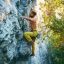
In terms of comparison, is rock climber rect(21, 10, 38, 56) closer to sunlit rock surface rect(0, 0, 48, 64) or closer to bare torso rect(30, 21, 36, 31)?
bare torso rect(30, 21, 36, 31)

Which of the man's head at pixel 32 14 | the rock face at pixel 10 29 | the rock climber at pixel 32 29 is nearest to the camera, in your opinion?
the rock face at pixel 10 29

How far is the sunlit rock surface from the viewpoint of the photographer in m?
8.52

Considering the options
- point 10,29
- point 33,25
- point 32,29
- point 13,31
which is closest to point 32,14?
point 33,25

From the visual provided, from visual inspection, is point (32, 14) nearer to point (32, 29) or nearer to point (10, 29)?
point (32, 29)

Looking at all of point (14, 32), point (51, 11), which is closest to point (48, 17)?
point (51, 11)

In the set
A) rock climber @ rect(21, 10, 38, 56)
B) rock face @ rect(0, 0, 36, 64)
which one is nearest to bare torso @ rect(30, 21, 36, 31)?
rock climber @ rect(21, 10, 38, 56)

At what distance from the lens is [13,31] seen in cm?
905

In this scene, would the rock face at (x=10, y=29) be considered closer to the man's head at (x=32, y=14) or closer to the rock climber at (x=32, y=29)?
the rock climber at (x=32, y=29)

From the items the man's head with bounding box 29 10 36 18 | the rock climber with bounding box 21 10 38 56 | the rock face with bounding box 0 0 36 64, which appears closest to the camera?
the rock face with bounding box 0 0 36 64

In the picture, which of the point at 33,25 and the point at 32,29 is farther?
the point at 32,29

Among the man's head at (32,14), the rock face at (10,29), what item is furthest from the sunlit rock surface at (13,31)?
the man's head at (32,14)

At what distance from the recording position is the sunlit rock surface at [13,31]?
8.52m

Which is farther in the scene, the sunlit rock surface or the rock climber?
the rock climber

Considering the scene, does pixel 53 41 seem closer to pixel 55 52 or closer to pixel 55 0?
pixel 55 52
